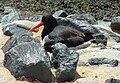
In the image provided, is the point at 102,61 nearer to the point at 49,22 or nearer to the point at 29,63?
the point at 29,63

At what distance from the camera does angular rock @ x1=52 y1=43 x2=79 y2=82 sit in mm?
8594

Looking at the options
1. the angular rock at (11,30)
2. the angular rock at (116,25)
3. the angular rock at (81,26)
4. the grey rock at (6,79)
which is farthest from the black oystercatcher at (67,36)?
the angular rock at (116,25)

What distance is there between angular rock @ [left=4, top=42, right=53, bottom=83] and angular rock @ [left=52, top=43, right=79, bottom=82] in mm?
215

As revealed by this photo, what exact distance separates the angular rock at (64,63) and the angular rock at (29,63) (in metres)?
0.21

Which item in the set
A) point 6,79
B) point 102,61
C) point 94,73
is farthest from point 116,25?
point 6,79

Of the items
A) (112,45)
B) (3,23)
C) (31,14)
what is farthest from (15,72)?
(31,14)

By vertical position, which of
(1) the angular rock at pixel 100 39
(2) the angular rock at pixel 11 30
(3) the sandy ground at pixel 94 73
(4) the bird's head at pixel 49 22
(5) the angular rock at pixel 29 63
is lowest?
(1) the angular rock at pixel 100 39

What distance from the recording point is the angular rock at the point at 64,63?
28.2ft

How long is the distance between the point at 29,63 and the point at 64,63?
0.74 meters

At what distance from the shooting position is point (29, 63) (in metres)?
8.34

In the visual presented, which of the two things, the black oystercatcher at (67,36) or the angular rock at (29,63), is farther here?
the black oystercatcher at (67,36)

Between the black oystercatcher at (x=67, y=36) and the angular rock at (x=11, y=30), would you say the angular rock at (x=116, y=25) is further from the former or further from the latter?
the angular rock at (x=11, y=30)

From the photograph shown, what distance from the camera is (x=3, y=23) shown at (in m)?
15.3

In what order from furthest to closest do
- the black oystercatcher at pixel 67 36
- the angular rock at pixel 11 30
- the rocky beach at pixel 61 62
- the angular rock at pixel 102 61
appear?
the angular rock at pixel 11 30 < the black oystercatcher at pixel 67 36 < the angular rock at pixel 102 61 < the rocky beach at pixel 61 62
